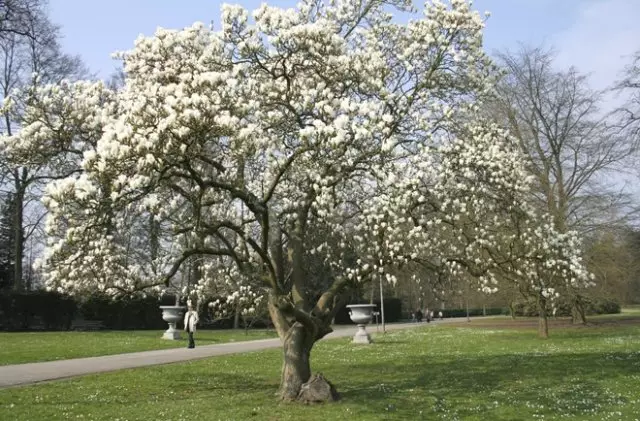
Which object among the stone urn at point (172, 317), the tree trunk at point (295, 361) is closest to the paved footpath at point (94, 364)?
the stone urn at point (172, 317)

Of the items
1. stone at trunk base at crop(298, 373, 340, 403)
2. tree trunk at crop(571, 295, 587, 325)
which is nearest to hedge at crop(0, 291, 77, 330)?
stone at trunk base at crop(298, 373, 340, 403)

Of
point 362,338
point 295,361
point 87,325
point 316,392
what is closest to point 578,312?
point 362,338

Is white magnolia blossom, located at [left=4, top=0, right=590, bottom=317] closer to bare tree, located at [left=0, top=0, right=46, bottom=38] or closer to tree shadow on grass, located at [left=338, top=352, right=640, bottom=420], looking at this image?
tree shadow on grass, located at [left=338, top=352, right=640, bottom=420]

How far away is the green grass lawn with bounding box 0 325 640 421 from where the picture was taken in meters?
9.08

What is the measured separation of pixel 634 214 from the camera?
2892 centimetres

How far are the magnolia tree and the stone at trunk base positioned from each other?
0.26 meters

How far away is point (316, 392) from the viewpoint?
32.7 feet

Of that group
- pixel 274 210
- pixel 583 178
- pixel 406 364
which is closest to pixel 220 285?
pixel 274 210

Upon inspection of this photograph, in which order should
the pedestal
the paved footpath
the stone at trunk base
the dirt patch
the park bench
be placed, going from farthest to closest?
the park bench < the dirt patch < the pedestal < the paved footpath < the stone at trunk base

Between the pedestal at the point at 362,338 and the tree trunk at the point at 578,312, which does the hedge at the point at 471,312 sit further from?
the pedestal at the point at 362,338

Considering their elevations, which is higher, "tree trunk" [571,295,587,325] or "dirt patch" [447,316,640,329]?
"tree trunk" [571,295,587,325]

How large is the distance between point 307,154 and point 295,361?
3.61 m

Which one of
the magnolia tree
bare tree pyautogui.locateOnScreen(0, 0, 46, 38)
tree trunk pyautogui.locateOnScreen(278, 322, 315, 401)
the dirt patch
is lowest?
the dirt patch

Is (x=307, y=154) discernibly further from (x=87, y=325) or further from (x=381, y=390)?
(x=87, y=325)
